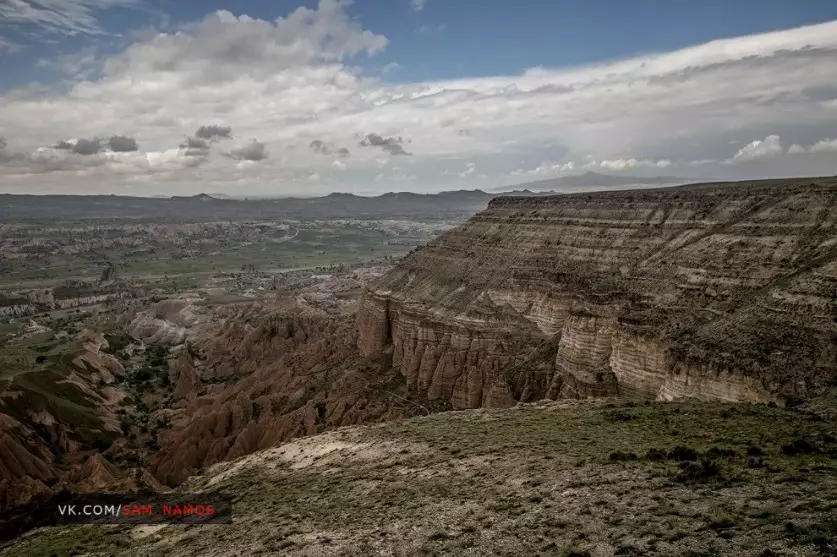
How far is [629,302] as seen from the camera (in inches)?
1474

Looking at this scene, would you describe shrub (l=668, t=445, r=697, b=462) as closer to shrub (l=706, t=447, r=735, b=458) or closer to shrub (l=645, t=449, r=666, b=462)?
shrub (l=645, t=449, r=666, b=462)

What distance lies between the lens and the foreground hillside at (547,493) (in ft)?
43.9

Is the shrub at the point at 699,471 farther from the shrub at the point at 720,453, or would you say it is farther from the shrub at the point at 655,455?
the shrub at the point at 655,455

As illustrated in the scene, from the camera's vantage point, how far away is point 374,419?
45.8 m

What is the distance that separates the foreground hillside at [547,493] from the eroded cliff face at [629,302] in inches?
196

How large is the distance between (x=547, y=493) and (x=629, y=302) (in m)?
23.0

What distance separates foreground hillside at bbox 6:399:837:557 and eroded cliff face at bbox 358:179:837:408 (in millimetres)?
4966

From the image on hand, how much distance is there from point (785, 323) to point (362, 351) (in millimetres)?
41984

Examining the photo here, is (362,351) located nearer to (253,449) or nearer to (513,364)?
(253,449)

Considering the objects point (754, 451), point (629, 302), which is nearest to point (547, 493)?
point (754, 451)

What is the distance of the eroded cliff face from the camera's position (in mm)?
27750

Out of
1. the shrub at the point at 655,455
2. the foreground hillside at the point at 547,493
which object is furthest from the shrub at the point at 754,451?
the shrub at the point at 655,455

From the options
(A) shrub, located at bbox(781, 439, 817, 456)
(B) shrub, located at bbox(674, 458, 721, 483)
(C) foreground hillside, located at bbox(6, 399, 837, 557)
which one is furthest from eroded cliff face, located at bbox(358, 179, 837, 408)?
(B) shrub, located at bbox(674, 458, 721, 483)

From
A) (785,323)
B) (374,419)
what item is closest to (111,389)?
(374,419)
